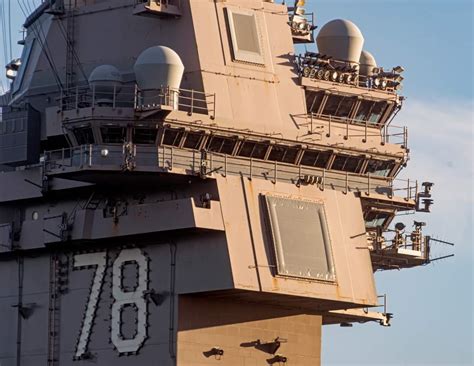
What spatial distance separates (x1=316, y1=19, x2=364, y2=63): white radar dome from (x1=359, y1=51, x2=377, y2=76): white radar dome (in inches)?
28.8

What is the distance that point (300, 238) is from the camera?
195 ft

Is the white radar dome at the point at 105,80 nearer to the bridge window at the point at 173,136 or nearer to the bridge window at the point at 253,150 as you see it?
the bridge window at the point at 173,136

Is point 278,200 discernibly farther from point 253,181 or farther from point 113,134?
point 113,134

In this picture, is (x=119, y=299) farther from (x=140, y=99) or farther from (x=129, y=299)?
(x=140, y=99)

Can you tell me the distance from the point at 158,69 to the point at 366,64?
33.3 feet

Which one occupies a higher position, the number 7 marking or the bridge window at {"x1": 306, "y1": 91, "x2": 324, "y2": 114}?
the bridge window at {"x1": 306, "y1": 91, "x2": 324, "y2": 114}

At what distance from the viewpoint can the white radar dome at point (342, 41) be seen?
64438 millimetres

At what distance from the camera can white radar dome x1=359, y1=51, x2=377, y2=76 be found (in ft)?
215

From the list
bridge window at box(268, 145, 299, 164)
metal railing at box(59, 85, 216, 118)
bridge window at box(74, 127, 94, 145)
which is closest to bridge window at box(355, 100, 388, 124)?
bridge window at box(268, 145, 299, 164)

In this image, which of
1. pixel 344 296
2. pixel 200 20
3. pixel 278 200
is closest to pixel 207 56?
pixel 200 20

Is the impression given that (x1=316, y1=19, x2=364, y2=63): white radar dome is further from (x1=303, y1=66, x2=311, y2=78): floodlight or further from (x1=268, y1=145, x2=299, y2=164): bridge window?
(x1=268, y1=145, x2=299, y2=164): bridge window

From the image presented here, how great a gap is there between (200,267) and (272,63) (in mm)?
8150

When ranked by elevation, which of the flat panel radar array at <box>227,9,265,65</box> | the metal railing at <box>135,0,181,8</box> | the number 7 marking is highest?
the metal railing at <box>135,0,181,8</box>

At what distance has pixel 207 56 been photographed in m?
60.3
